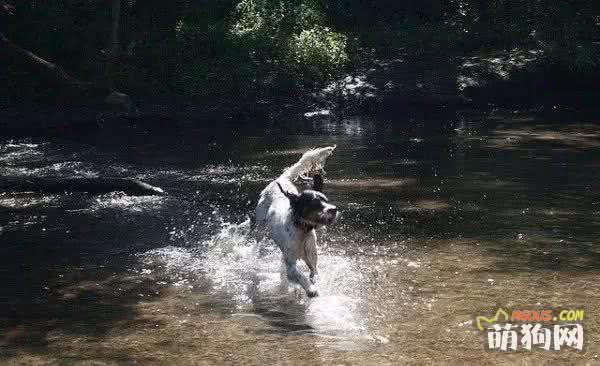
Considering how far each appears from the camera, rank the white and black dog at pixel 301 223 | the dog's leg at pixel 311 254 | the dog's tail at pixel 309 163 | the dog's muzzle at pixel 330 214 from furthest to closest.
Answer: the dog's tail at pixel 309 163 < the dog's leg at pixel 311 254 < the white and black dog at pixel 301 223 < the dog's muzzle at pixel 330 214

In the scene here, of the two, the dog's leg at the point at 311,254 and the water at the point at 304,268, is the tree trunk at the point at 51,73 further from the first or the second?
the dog's leg at the point at 311,254

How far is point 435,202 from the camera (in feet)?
34.6

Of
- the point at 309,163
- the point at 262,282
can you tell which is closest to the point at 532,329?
the point at 262,282

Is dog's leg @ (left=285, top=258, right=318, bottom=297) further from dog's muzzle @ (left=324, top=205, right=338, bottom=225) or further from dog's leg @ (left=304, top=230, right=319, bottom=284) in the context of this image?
dog's muzzle @ (left=324, top=205, right=338, bottom=225)

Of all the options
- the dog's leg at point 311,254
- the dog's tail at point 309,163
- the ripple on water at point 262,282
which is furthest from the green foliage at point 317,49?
the dog's leg at point 311,254

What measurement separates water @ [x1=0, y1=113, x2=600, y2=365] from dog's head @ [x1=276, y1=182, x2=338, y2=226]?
0.72 meters

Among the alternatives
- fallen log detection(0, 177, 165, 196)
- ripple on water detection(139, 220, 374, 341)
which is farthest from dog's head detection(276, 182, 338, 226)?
fallen log detection(0, 177, 165, 196)

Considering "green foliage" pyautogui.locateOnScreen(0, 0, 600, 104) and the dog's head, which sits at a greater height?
"green foliage" pyautogui.locateOnScreen(0, 0, 600, 104)

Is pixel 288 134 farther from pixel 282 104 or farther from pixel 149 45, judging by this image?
pixel 149 45

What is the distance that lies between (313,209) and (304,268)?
1.32 m

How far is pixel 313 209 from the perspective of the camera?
6.54 metres

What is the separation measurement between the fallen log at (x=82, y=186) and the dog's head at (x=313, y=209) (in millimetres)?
4786

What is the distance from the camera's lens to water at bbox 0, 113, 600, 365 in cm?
566

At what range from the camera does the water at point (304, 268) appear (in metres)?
5.66
